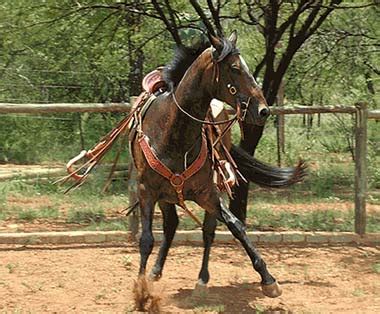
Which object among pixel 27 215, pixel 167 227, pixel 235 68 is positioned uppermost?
pixel 235 68

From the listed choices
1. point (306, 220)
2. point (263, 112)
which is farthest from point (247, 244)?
point (306, 220)

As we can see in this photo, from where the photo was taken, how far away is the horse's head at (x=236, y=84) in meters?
4.43

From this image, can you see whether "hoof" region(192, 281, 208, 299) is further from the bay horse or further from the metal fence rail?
the metal fence rail

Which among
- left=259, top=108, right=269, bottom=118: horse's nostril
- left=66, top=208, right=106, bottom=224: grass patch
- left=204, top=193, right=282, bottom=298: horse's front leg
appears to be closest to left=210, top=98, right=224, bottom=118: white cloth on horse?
left=204, top=193, right=282, bottom=298: horse's front leg

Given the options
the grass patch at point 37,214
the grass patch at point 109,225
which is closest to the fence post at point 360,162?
the grass patch at point 109,225

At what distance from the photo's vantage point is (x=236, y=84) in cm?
454

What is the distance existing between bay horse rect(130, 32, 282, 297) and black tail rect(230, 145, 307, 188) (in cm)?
123

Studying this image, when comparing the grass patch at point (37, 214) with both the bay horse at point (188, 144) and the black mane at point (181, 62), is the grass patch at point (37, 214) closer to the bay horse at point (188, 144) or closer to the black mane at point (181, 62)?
the bay horse at point (188, 144)

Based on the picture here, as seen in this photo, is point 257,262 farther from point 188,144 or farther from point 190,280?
point 190,280

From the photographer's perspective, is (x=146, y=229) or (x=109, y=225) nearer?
(x=146, y=229)

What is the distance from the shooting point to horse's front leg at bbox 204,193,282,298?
4.98m

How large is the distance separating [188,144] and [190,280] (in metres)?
1.72

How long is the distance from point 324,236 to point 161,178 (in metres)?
3.39

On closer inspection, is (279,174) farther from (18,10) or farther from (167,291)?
(18,10)
